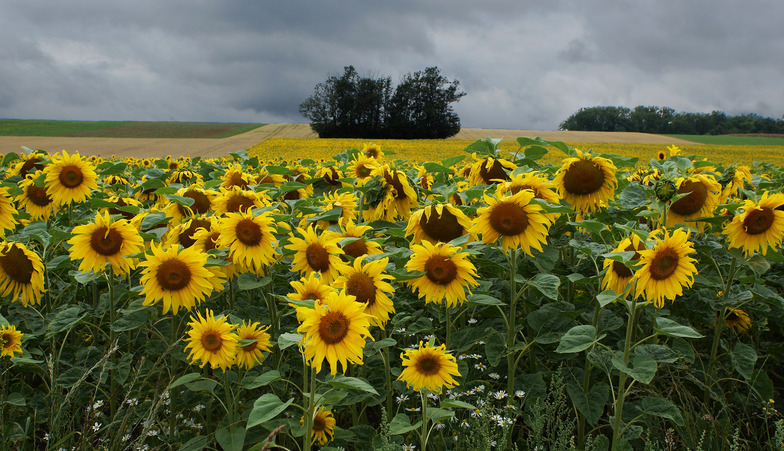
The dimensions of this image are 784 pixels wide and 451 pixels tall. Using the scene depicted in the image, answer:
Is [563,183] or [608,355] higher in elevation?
[563,183]

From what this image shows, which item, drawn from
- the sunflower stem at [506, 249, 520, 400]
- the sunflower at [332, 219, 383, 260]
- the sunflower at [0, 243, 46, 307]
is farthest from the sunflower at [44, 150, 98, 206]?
the sunflower stem at [506, 249, 520, 400]

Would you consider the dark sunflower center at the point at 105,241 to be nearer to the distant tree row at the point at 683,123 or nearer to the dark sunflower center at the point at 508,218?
the dark sunflower center at the point at 508,218

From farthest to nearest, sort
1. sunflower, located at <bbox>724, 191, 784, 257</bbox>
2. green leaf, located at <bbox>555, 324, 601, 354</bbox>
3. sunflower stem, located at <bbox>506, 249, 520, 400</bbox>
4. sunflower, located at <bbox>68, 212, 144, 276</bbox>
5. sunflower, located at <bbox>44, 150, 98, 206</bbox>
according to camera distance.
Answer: sunflower, located at <bbox>44, 150, 98, 206</bbox> < sunflower, located at <bbox>724, 191, 784, 257</bbox> < sunflower, located at <bbox>68, 212, 144, 276</bbox> < sunflower stem, located at <bbox>506, 249, 520, 400</bbox> < green leaf, located at <bbox>555, 324, 601, 354</bbox>

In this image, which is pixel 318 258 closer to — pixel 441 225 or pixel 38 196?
pixel 441 225

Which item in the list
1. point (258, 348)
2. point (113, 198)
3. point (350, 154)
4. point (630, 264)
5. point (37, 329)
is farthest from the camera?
point (350, 154)

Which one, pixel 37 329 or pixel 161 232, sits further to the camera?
pixel 37 329

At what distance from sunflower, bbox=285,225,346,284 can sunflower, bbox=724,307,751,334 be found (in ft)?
9.76

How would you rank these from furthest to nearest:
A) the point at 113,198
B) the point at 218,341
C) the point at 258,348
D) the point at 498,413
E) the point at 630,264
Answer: the point at 113,198
the point at 498,413
the point at 258,348
the point at 218,341
the point at 630,264

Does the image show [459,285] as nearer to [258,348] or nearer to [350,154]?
[258,348]

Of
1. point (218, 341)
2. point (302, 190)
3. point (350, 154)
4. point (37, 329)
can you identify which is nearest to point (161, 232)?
point (218, 341)

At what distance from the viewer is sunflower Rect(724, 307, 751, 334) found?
3.64m

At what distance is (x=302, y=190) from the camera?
4305 mm

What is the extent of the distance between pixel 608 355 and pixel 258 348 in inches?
68.0

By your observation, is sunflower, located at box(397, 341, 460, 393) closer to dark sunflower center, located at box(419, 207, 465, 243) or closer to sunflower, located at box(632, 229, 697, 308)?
dark sunflower center, located at box(419, 207, 465, 243)
